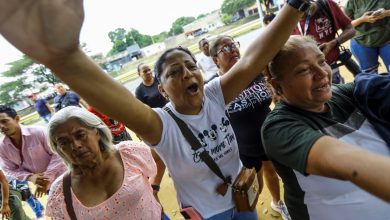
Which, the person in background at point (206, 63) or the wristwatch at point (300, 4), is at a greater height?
the wristwatch at point (300, 4)

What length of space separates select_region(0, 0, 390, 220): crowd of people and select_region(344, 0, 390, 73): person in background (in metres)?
1.63

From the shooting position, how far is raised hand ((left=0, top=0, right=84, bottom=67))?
2.22 feet

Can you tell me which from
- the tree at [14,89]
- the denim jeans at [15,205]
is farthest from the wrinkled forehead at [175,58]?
the tree at [14,89]

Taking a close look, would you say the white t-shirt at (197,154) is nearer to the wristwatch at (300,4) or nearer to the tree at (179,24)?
the wristwatch at (300,4)

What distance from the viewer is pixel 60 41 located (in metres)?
0.77

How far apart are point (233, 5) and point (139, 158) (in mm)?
48269

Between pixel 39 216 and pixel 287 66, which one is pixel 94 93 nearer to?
pixel 287 66

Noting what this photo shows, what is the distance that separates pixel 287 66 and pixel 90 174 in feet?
4.60

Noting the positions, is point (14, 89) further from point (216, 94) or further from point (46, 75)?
point (216, 94)

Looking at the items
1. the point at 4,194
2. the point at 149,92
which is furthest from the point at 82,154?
the point at 149,92

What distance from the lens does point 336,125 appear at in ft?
3.95

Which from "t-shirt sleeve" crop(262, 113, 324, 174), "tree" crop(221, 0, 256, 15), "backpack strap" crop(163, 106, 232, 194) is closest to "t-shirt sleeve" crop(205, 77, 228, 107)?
"backpack strap" crop(163, 106, 232, 194)

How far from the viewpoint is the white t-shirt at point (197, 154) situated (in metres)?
1.52

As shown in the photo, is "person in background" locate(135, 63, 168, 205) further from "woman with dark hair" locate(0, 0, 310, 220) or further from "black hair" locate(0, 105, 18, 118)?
"woman with dark hair" locate(0, 0, 310, 220)
